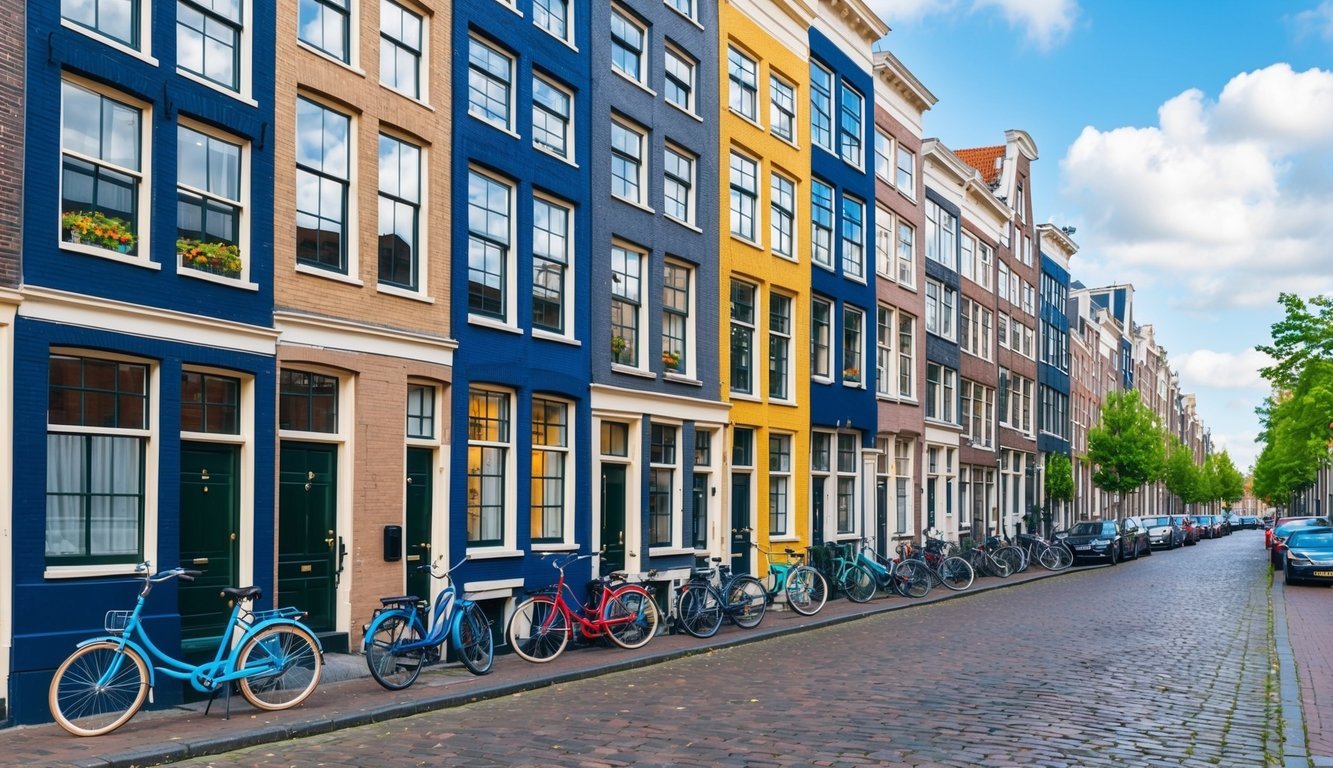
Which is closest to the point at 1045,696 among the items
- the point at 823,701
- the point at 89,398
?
the point at 823,701

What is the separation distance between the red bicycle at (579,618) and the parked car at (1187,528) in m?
50.2

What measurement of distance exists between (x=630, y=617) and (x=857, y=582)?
8.88 m

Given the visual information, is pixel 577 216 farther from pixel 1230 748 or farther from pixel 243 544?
pixel 1230 748

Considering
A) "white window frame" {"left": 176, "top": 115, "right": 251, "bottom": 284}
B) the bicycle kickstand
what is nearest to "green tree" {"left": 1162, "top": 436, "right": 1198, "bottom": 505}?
"white window frame" {"left": 176, "top": 115, "right": 251, "bottom": 284}

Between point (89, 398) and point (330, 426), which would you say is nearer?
point (89, 398)

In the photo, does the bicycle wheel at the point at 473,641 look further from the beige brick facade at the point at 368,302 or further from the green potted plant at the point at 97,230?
the green potted plant at the point at 97,230

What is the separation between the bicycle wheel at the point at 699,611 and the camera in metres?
19.2

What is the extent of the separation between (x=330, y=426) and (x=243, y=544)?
2.04 m

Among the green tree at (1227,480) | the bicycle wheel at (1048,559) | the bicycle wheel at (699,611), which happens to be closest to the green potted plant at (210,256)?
the bicycle wheel at (699,611)

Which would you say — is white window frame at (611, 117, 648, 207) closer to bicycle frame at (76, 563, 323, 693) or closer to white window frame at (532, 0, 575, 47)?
white window frame at (532, 0, 575, 47)

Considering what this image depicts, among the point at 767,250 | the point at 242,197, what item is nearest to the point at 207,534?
the point at 242,197

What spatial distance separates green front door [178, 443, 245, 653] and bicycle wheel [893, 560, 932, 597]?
15.9 metres

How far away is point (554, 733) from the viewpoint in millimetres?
11211

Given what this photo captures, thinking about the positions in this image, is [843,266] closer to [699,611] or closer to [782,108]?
[782,108]
